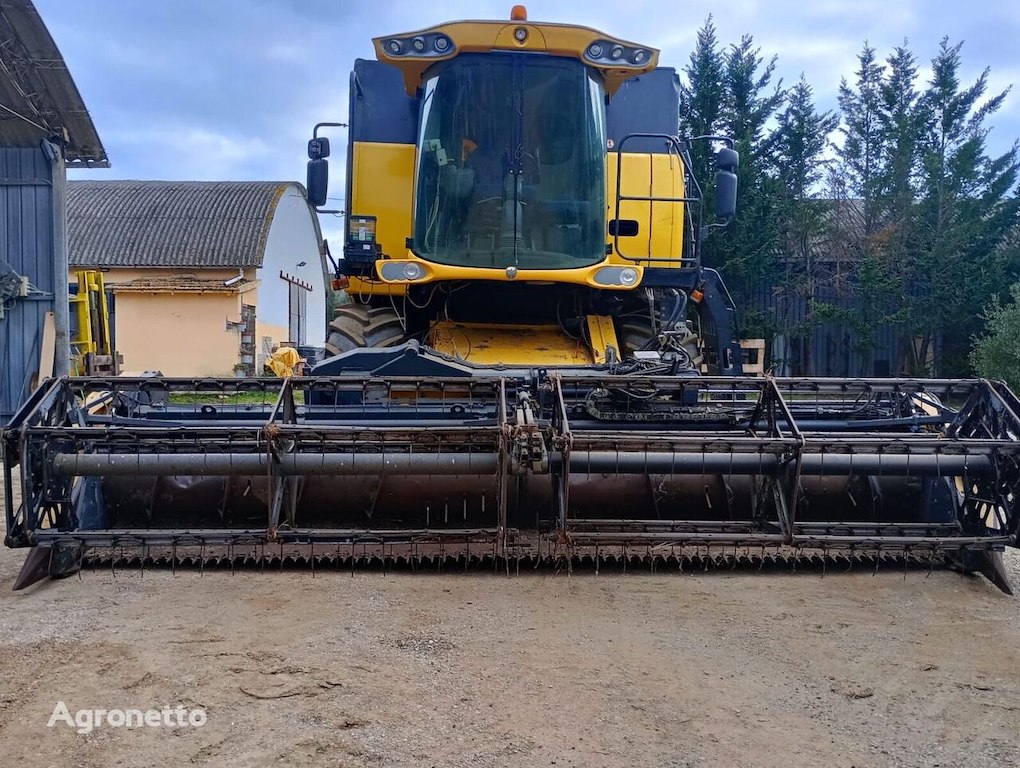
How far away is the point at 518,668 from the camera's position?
307cm

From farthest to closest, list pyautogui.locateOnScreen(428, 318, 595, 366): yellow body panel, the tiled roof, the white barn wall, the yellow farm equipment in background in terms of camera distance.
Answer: the white barn wall → the tiled roof → the yellow farm equipment in background → pyautogui.locateOnScreen(428, 318, 595, 366): yellow body panel

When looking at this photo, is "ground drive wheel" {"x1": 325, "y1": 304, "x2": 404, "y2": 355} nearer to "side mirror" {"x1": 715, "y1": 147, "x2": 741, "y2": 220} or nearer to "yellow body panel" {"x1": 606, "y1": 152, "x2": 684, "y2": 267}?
"yellow body panel" {"x1": 606, "y1": 152, "x2": 684, "y2": 267}

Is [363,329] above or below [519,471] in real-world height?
above

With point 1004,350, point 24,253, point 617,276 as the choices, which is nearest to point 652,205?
point 617,276

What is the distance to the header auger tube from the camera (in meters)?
3.89

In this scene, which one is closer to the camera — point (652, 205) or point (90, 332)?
point (652, 205)

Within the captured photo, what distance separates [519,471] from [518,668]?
100cm

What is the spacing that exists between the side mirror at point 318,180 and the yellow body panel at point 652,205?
2.12 m

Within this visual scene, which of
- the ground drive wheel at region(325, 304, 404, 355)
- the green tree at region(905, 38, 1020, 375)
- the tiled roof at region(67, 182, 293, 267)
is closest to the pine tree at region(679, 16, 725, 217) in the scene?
the green tree at region(905, 38, 1020, 375)

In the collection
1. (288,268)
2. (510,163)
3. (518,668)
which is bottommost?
(518,668)

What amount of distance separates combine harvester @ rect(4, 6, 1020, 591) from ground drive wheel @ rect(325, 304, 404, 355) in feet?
0.07

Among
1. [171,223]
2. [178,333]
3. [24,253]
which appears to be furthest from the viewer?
[171,223]

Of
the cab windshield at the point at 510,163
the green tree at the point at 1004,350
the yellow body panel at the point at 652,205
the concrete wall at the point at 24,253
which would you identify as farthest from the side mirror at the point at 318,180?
the green tree at the point at 1004,350

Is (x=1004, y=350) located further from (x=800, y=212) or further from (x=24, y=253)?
(x=24, y=253)
